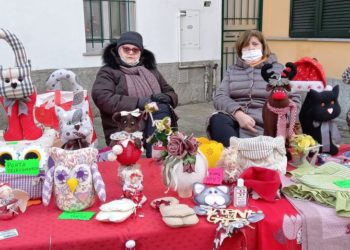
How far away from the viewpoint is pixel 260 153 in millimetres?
1753

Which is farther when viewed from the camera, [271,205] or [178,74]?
[178,74]

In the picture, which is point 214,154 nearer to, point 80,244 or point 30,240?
point 80,244

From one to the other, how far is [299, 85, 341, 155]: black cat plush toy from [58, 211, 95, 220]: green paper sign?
131 centimetres

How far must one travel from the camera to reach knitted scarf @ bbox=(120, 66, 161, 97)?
2709 millimetres

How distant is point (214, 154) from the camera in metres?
1.86

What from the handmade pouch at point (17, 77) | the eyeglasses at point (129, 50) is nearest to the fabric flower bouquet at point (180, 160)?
the handmade pouch at point (17, 77)

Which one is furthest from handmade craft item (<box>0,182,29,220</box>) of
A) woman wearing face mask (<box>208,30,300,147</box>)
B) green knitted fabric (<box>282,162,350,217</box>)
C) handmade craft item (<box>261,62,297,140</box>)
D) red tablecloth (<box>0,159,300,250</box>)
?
woman wearing face mask (<box>208,30,300,147</box>)

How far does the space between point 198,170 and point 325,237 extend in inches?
21.1

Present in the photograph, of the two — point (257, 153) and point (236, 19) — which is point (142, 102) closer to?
point (257, 153)

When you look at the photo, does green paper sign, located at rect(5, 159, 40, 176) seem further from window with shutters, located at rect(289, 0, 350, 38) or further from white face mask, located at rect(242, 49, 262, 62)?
window with shutters, located at rect(289, 0, 350, 38)

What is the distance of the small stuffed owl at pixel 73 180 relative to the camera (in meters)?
1.48

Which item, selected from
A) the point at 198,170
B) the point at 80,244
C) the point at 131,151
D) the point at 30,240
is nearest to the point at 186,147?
the point at 198,170

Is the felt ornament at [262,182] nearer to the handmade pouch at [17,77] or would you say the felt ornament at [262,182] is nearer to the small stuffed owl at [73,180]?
the small stuffed owl at [73,180]

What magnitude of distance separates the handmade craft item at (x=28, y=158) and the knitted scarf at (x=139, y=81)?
79 cm
